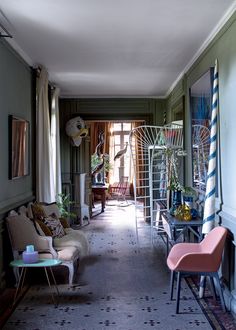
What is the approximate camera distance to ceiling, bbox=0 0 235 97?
3.65 m

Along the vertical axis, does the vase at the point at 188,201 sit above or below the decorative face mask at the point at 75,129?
below

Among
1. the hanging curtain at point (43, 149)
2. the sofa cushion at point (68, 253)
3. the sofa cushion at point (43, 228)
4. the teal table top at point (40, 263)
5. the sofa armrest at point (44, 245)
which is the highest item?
the hanging curtain at point (43, 149)

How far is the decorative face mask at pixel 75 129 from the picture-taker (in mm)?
8547

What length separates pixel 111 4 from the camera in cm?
357

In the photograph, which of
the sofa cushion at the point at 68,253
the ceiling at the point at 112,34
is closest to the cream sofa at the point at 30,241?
the sofa cushion at the point at 68,253

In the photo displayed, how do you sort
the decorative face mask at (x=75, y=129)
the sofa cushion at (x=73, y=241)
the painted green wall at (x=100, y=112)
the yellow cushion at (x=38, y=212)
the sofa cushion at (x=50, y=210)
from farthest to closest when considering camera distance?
1. the painted green wall at (x=100, y=112)
2. the decorative face mask at (x=75, y=129)
3. the sofa cushion at (x=50, y=210)
4. the yellow cushion at (x=38, y=212)
5. the sofa cushion at (x=73, y=241)

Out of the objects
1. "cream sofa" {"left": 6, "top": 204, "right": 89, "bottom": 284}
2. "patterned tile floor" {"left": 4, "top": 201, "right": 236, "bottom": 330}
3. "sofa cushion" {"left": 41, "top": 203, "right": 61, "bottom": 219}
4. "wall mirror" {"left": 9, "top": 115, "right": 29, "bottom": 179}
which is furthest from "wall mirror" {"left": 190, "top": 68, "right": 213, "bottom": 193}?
"wall mirror" {"left": 9, "top": 115, "right": 29, "bottom": 179}

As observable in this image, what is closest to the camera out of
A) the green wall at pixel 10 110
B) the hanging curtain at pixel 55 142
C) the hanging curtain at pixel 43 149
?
the green wall at pixel 10 110

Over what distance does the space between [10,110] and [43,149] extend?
1.37 m

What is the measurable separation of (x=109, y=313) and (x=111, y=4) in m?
2.87

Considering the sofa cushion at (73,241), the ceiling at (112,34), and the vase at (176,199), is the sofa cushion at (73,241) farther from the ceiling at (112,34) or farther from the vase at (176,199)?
the ceiling at (112,34)

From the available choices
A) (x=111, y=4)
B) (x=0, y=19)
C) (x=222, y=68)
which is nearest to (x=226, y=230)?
(x=222, y=68)

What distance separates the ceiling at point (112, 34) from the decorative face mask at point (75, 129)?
175 cm

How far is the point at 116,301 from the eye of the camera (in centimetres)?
406
